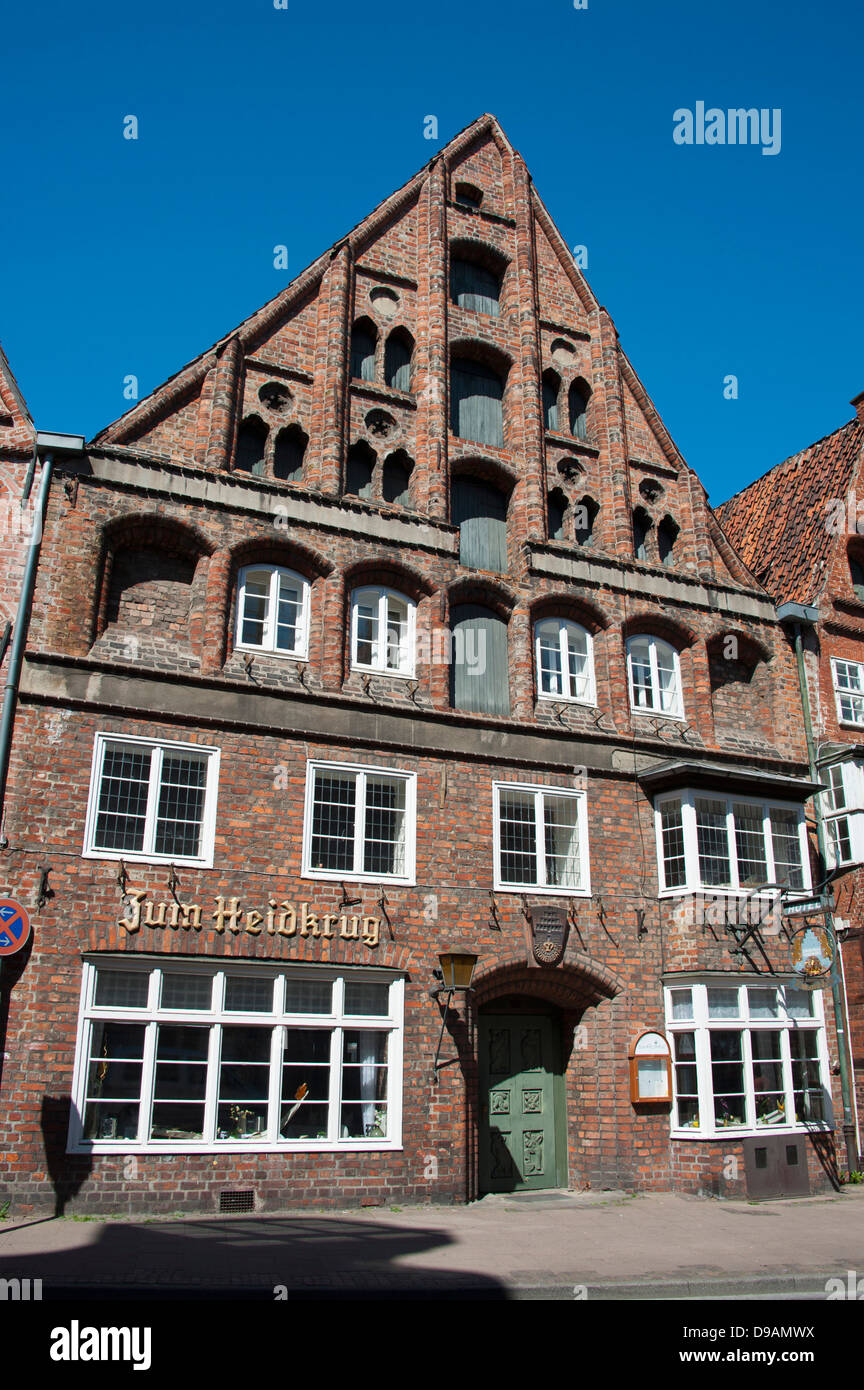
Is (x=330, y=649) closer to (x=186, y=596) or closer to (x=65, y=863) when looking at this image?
(x=186, y=596)

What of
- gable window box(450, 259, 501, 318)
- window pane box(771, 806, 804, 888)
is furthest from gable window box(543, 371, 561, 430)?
window pane box(771, 806, 804, 888)

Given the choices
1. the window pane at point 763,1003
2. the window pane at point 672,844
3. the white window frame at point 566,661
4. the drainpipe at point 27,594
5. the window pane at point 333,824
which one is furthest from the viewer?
the white window frame at point 566,661

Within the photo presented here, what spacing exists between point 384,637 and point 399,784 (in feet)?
8.85

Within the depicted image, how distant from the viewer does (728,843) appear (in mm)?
19000

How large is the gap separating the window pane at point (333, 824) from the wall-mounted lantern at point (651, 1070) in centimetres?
577

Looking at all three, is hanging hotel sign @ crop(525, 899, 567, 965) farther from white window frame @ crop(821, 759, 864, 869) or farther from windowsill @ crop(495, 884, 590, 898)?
white window frame @ crop(821, 759, 864, 869)

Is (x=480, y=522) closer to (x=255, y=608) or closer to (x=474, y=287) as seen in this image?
(x=255, y=608)

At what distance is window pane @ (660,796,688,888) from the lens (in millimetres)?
18719

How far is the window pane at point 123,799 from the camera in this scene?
1516 cm

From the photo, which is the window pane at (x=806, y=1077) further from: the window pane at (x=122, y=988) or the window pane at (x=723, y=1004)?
the window pane at (x=122, y=988)

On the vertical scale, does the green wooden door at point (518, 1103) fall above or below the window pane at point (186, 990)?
below

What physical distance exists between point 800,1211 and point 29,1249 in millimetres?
10848

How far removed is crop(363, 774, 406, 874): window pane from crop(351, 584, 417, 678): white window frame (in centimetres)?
201

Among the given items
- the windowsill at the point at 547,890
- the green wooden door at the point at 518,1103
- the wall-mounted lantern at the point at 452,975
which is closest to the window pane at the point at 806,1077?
the green wooden door at the point at 518,1103
